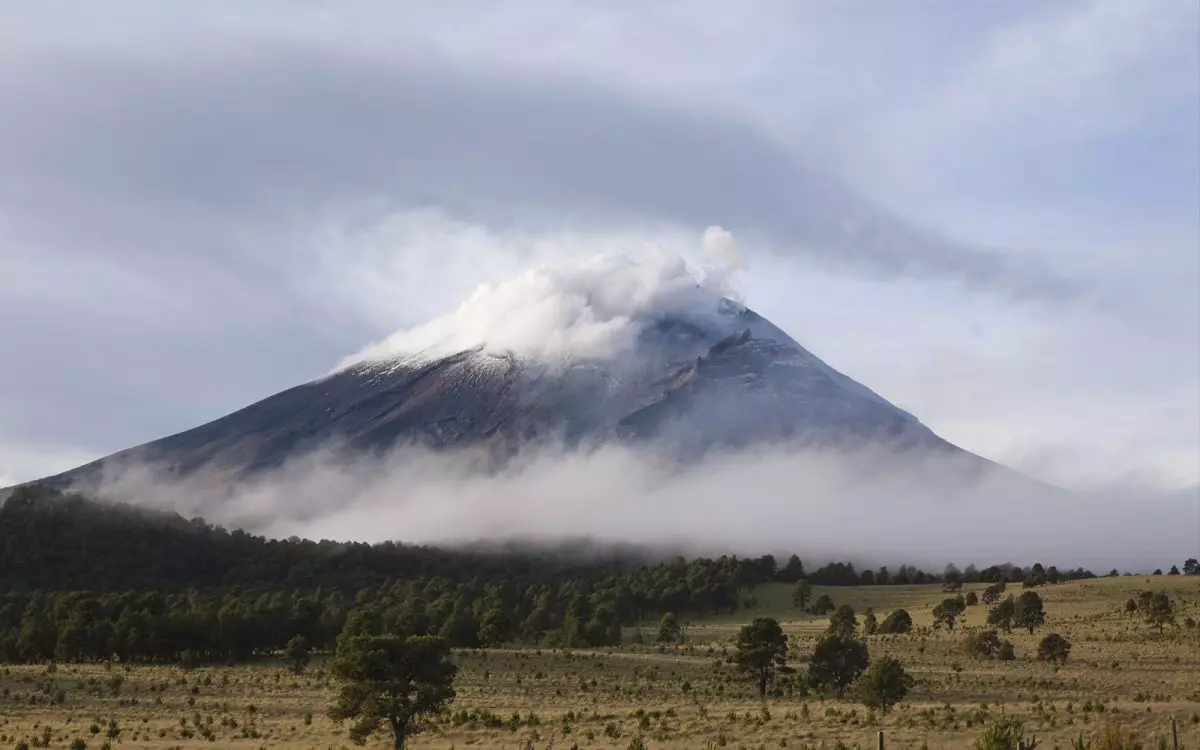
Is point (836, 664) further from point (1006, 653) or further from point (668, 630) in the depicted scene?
point (668, 630)

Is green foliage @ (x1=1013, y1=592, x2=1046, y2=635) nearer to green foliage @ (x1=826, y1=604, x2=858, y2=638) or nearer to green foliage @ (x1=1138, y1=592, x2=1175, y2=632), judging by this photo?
green foliage @ (x1=1138, y1=592, x2=1175, y2=632)

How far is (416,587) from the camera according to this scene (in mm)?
111938

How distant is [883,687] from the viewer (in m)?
38.1

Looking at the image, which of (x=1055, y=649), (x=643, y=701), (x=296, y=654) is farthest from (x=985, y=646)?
(x=296, y=654)

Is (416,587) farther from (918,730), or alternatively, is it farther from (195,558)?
(918,730)

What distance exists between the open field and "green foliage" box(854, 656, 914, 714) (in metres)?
0.69

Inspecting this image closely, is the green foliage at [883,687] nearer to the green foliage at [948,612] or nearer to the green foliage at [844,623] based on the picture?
the green foliage at [844,623]

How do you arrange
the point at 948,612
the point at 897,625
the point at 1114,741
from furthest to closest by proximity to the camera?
the point at 948,612 < the point at 897,625 < the point at 1114,741

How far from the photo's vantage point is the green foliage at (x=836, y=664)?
1834 inches

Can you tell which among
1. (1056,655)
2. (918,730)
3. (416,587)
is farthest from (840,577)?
(918,730)

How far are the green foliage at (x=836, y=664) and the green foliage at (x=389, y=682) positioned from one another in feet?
66.4

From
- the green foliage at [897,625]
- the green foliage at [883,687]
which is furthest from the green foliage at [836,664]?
the green foliage at [897,625]

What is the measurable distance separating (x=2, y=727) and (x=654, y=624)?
68.3 metres

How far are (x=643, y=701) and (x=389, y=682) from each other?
46.4 feet
